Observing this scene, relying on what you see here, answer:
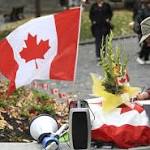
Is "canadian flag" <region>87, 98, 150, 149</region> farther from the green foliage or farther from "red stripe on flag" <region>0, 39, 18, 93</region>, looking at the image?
"red stripe on flag" <region>0, 39, 18, 93</region>

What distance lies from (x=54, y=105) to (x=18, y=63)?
1.90m

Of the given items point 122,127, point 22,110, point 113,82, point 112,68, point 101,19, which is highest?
point 101,19

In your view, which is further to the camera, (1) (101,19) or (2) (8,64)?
(1) (101,19)

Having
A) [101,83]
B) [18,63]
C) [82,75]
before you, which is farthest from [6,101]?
[82,75]

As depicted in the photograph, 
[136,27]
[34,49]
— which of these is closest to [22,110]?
[34,49]

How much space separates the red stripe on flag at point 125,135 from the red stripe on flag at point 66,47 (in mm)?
757

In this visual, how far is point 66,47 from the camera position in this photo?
6582mm

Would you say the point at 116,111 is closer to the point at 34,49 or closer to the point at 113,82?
the point at 113,82

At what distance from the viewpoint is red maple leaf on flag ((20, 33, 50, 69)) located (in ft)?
21.5

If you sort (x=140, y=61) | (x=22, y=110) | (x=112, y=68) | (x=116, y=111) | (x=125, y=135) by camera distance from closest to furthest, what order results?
(x=125, y=135) < (x=116, y=111) < (x=112, y=68) < (x=22, y=110) < (x=140, y=61)

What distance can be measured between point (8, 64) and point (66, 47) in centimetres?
60

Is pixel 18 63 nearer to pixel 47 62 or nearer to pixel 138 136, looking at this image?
pixel 47 62

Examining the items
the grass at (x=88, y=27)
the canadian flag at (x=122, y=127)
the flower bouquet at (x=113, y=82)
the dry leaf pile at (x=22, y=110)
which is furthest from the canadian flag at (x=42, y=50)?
the grass at (x=88, y=27)

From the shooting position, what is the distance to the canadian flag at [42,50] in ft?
21.3
